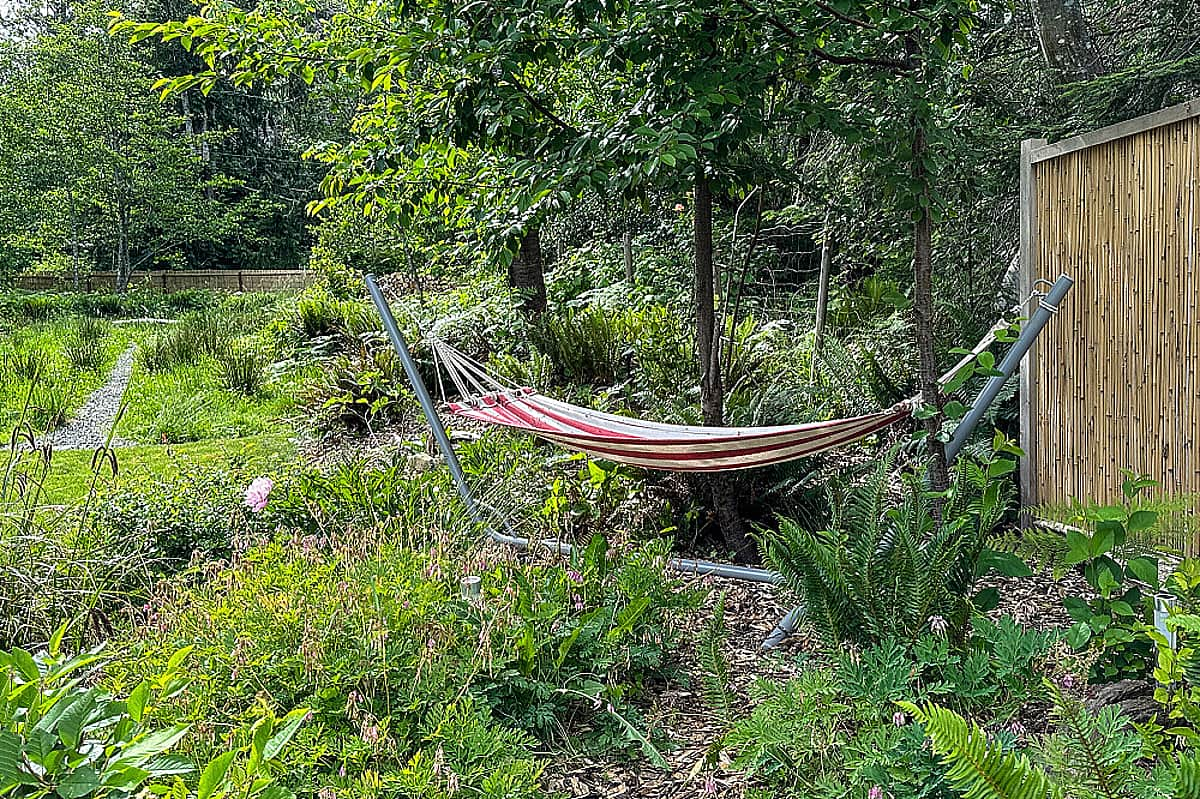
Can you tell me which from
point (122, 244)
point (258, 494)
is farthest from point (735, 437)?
point (122, 244)

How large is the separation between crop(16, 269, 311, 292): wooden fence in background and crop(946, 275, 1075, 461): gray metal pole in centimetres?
1620

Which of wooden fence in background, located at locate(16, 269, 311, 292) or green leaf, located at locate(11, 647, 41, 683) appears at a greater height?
wooden fence in background, located at locate(16, 269, 311, 292)

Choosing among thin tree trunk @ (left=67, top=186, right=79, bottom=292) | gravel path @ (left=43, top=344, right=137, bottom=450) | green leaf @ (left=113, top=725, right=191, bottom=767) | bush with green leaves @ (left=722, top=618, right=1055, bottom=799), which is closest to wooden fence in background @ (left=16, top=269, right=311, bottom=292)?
thin tree trunk @ (left=67, top=186, right=79, bottom=292)

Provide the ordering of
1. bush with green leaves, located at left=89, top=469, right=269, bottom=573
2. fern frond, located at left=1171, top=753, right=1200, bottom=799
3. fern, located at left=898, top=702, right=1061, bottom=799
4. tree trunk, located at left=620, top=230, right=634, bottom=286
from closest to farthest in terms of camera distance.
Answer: fern, located at left=898, top=702, right=1061, bottom=799 < fern frond, located at left=1171, top=753, right=1200, bottom=799 < bush with green leaves, located at left=89, top=469, right=269, bottom=573 < tree trunk, located at left=620, top=230, right=634, bottom=286

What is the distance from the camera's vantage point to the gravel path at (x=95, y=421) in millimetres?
5270

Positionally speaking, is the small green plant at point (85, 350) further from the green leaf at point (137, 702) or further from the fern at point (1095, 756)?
the fern at point (1095, 756)

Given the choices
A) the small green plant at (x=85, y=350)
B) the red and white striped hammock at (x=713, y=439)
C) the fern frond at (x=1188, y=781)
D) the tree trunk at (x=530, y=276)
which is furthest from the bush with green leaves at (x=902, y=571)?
the small green plant at (x=85, y=350)

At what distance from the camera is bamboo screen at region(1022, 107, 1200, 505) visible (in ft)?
7.34

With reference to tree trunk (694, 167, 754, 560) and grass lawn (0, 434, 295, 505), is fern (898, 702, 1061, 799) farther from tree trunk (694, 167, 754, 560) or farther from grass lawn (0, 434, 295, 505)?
grass lawn (0, 434, 295, 505)

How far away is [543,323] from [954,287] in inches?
86.8

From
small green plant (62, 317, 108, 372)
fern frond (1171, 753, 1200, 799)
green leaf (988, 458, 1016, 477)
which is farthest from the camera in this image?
small green plant (62, 317, 108, 372)

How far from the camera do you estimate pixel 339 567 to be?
88.5 inches

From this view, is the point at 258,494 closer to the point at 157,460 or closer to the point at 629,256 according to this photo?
the point at 157,460

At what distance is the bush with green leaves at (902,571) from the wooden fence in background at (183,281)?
53.9 ft
